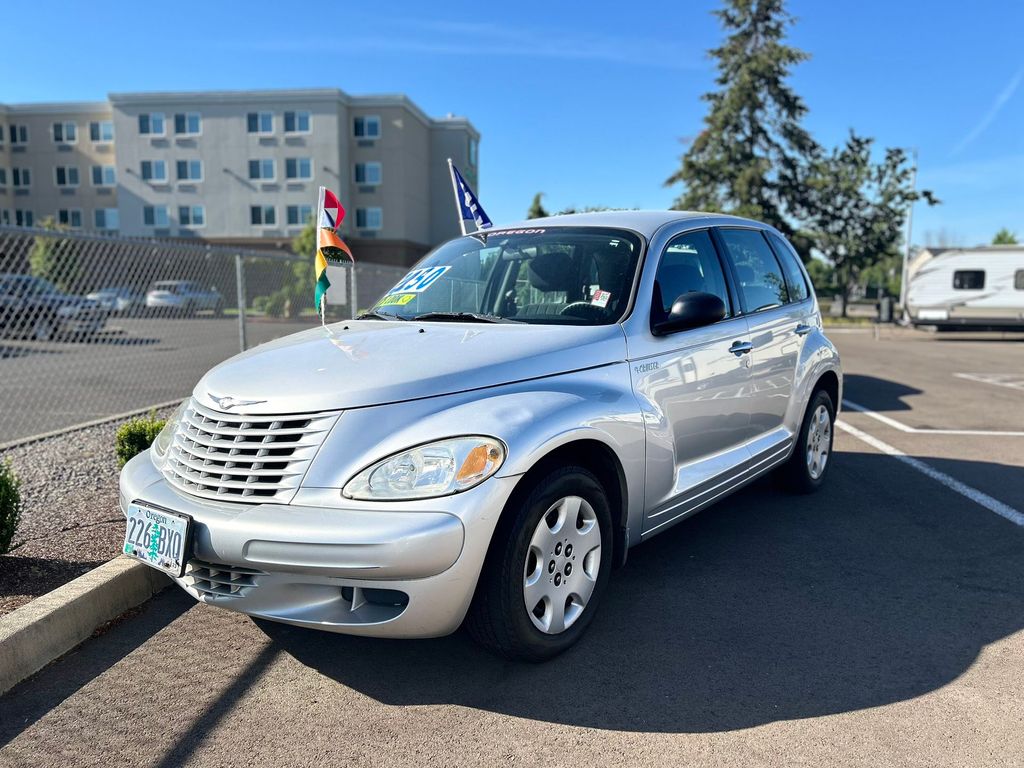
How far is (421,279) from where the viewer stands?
14.4ft

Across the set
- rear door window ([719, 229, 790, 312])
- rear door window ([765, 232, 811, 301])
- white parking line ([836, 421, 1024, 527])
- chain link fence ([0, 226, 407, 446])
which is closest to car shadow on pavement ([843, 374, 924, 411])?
white parking line ([836, 421, 1024, 527])

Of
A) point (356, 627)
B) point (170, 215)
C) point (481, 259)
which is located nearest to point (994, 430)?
point (481, 259)

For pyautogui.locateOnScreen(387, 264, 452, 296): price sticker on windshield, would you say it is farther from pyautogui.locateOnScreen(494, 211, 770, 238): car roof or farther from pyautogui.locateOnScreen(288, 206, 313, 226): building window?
pyautogui.locateOnScreen(288, 206, 313, 226): building window

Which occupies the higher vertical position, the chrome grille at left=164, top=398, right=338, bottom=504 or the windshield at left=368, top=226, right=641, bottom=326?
the windshield at left=368, top=226, right=641, bottom=326

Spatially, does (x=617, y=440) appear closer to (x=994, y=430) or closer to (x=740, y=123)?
(x=994, y=430)

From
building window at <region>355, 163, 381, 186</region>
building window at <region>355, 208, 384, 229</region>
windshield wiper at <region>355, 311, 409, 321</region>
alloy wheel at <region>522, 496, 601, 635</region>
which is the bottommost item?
alloy wheel at <region>522, 496, 601, 635</region>

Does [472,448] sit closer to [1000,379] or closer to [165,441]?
[165,441]

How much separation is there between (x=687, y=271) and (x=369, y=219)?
4559cm

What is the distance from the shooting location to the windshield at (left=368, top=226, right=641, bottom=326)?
3699mm

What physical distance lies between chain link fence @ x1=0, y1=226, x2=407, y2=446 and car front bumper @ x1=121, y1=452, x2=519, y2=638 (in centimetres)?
460

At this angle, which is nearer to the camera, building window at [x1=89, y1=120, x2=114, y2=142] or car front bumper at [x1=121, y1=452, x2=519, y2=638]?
car front bumper at [x1=121, y1=452, x2=519, y2=638]

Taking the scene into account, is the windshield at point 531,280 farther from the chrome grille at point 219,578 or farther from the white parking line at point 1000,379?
the white parking line at point 1000,379

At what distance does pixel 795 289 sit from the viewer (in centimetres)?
536

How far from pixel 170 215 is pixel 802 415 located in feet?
163
